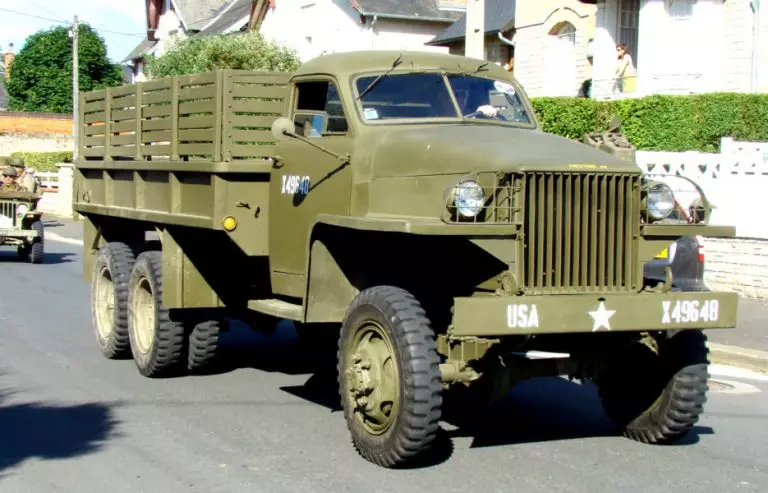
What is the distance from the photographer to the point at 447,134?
25.0 ft

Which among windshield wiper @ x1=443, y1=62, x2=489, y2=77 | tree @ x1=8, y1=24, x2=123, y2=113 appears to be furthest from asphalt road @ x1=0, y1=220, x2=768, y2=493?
tree @ x1=8, y1=24, x2=123, y2=113

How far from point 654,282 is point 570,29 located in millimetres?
24105

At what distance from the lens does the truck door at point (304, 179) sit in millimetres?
8086

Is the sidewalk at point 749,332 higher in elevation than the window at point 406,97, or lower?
lower

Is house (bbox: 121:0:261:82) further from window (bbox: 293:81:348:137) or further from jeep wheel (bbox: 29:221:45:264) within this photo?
window (bbox: 293:81:348:137)

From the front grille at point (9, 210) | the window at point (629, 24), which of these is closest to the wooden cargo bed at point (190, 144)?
the front grille at point (9, 210)

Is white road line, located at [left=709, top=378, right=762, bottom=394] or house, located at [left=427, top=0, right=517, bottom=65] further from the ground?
house, located at [left=427, top=0, right=517, bottom=65]

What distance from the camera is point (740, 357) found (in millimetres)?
11570

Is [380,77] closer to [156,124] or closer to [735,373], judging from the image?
[156,124]

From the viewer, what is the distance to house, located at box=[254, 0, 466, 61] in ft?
132

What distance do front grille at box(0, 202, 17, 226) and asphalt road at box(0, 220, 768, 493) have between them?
11.7 meters

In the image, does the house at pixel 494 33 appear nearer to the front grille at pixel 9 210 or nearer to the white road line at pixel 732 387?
the front grille at pixel 9 210

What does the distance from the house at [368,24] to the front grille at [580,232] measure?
32842 mm

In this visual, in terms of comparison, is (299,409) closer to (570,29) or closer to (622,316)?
(622,316)
